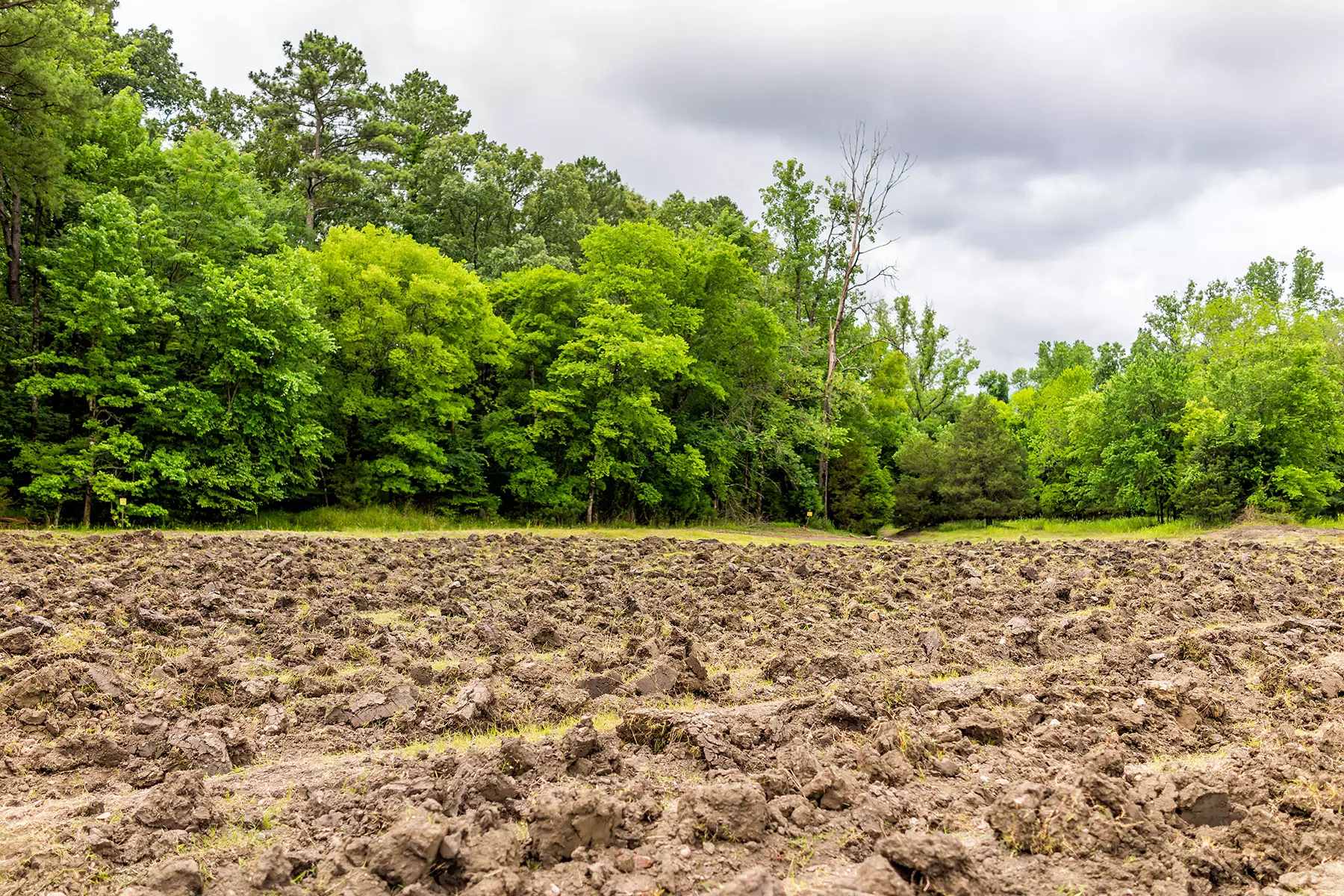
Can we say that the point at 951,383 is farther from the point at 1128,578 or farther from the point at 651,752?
the point at 651,752

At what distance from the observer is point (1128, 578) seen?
583 inches

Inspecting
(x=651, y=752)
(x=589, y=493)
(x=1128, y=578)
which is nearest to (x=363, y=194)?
(x=589, y=493)

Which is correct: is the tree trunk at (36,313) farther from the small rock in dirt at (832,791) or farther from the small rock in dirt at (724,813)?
the small rock in dirt at (832,791)

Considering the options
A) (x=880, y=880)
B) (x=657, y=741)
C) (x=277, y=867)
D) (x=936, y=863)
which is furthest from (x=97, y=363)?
(x=936, y=863)

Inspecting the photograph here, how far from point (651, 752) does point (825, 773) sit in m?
1.36

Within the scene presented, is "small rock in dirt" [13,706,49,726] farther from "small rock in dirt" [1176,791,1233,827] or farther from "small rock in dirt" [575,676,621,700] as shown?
"small rock in dirt" [1176,791,1233,827]

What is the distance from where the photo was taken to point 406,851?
3.90 m

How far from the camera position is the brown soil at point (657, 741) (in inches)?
158

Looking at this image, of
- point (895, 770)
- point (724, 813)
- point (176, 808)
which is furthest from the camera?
point (895, 770)

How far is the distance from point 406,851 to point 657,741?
2.33 m

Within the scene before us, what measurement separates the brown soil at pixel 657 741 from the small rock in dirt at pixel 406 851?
0.01 meters

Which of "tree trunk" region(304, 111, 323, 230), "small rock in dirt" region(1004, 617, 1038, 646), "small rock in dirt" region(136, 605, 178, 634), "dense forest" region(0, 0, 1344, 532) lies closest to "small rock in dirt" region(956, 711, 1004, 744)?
"small rock in dirt" region(1004, 617, 1038, 646)

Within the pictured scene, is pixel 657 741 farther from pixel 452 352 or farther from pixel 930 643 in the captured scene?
pixel 452 352

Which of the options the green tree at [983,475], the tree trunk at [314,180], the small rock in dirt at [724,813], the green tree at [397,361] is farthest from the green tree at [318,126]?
the small rock in dirt at [724,813]
